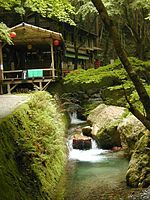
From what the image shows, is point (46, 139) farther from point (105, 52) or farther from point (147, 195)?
point (105, 52)

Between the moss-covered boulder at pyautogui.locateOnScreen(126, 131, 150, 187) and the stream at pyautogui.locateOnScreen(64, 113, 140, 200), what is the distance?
0.34 meters

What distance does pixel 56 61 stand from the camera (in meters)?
28.4

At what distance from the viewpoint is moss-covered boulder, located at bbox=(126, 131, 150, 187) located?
10.3 meters

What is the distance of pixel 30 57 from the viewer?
27.5 metres

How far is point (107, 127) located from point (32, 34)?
1011cm

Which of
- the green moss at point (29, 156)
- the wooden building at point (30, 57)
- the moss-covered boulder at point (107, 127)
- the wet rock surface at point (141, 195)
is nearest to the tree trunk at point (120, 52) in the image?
the green moss at point (29, 156)

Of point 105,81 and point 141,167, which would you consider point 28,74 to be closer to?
point 105,81

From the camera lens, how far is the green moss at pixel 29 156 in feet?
22.5

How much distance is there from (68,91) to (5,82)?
17.2ft

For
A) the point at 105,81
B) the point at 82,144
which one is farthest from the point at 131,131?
the point at 105,81

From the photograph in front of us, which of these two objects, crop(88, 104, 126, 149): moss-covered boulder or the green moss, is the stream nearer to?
crop(88, 104, 126, 149): moss-covered boulder

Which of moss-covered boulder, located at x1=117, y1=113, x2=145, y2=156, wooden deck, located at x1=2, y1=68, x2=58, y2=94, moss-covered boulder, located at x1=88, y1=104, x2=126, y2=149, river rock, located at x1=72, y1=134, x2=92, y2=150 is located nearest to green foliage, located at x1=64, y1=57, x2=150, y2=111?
wooden deck, located at x1=2, y1=68, x2=58, y2=94

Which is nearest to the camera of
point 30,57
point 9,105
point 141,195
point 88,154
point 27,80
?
point 141,195

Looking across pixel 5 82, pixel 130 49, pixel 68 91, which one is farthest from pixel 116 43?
pixel 130 49
